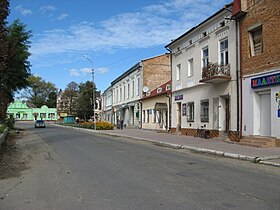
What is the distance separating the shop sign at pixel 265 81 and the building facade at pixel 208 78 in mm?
1950

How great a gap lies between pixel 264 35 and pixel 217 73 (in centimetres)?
425

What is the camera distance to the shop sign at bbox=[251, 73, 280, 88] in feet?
54.8

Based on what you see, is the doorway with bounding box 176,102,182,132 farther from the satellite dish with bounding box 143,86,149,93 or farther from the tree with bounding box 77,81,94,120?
the tree with bounding box 77,81,94,120

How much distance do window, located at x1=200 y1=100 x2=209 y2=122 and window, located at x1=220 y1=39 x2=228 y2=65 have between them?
11.0 feet

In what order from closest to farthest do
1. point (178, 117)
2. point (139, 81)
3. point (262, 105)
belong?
point (262, 105)
point (178, 117)
point (139, 81)

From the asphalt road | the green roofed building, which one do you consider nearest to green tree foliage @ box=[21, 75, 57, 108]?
the green roofed building

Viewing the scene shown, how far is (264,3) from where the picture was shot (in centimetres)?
1777

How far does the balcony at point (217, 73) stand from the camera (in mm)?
20812

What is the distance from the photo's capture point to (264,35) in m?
17.6

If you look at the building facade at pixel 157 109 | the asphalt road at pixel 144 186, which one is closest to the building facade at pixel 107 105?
the building facade at pixel 157 109

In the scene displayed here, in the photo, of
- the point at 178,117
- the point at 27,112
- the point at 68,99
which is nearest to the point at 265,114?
the point at 178,117

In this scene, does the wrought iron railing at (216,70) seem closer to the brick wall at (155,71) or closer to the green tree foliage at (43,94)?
the brick wall at (155,71)

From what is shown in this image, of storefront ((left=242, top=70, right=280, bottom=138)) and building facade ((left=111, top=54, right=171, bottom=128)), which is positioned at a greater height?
building facade ((left=111, top=54, right=171, bottom=128))

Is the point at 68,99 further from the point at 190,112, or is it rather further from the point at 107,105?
the point at 190,112
